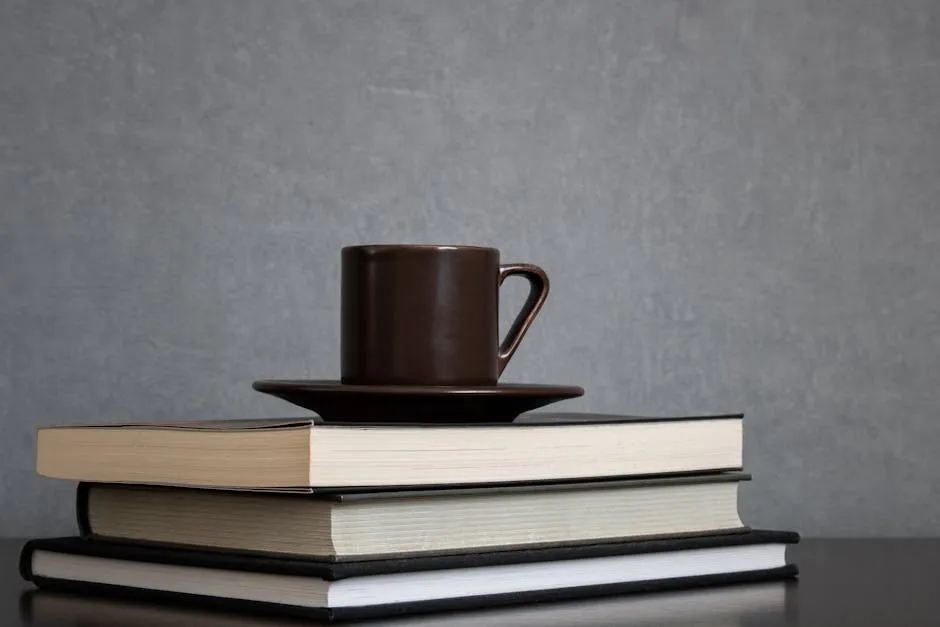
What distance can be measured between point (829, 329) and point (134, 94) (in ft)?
2.48

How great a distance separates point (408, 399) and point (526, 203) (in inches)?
22.5

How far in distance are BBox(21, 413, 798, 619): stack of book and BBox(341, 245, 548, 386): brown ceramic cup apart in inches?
2.7

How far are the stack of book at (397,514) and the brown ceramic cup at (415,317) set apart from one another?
0.23 ft

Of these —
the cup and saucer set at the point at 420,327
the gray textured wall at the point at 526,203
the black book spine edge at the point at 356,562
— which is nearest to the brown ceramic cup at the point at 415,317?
the cup and saucer set at the point at 420,327

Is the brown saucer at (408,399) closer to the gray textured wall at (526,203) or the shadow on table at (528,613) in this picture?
the shadow on table at (528,613)

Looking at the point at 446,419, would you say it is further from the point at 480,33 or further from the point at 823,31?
the point at 823,31

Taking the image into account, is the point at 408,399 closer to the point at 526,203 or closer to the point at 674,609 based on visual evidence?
the point at 674,609

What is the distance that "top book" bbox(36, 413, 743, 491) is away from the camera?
0.65 meters

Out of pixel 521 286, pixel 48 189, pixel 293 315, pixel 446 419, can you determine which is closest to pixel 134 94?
pixel 48 189

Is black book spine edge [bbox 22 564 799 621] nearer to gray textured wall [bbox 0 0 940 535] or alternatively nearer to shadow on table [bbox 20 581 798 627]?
shadow on table [bbox 20 581 798 627]

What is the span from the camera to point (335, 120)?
1.23 meters

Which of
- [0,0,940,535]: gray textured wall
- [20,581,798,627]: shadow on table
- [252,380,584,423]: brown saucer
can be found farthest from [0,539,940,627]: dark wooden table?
[0,0,940,535]: gray textured wall

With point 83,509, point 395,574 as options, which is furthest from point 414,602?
point 83,509

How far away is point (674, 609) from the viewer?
722 millimetres
